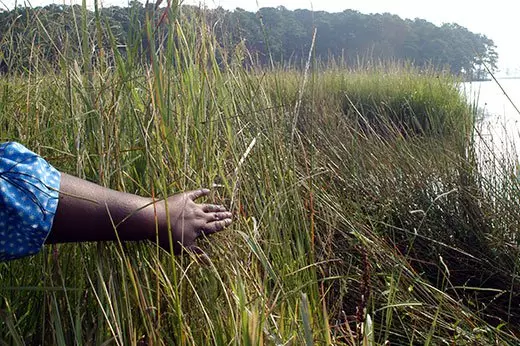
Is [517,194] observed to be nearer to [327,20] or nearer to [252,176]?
[252,176]

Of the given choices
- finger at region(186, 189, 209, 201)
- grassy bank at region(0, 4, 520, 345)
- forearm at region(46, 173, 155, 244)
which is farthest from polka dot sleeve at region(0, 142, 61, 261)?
finger at region(186, 189, 209, 201)

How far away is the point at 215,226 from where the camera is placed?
1.28 metres

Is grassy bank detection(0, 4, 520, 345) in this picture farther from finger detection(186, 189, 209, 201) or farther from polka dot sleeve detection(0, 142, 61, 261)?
Answer: polka dot sleeve detection(0, 142, 61, 261)

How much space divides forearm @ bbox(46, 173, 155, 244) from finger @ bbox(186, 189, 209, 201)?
112 mm

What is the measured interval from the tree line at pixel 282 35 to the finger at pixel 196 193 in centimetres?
34

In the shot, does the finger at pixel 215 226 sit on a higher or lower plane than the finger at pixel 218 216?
lower

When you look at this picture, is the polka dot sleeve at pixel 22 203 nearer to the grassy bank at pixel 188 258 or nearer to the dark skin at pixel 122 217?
the dark skin at pixel 122 217

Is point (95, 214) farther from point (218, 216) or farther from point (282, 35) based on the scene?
point (282, 35)

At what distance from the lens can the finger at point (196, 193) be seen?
50.2 inches

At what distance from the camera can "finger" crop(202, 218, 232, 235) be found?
4.14 ft

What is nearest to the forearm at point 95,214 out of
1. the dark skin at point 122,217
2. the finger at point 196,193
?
the dark skin at point 122,217

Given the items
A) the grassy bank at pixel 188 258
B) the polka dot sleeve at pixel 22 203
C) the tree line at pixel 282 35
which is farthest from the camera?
the tree line at pixel 282 35

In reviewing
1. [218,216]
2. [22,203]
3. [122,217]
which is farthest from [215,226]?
[22,203]

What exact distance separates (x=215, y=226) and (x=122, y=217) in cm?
21
